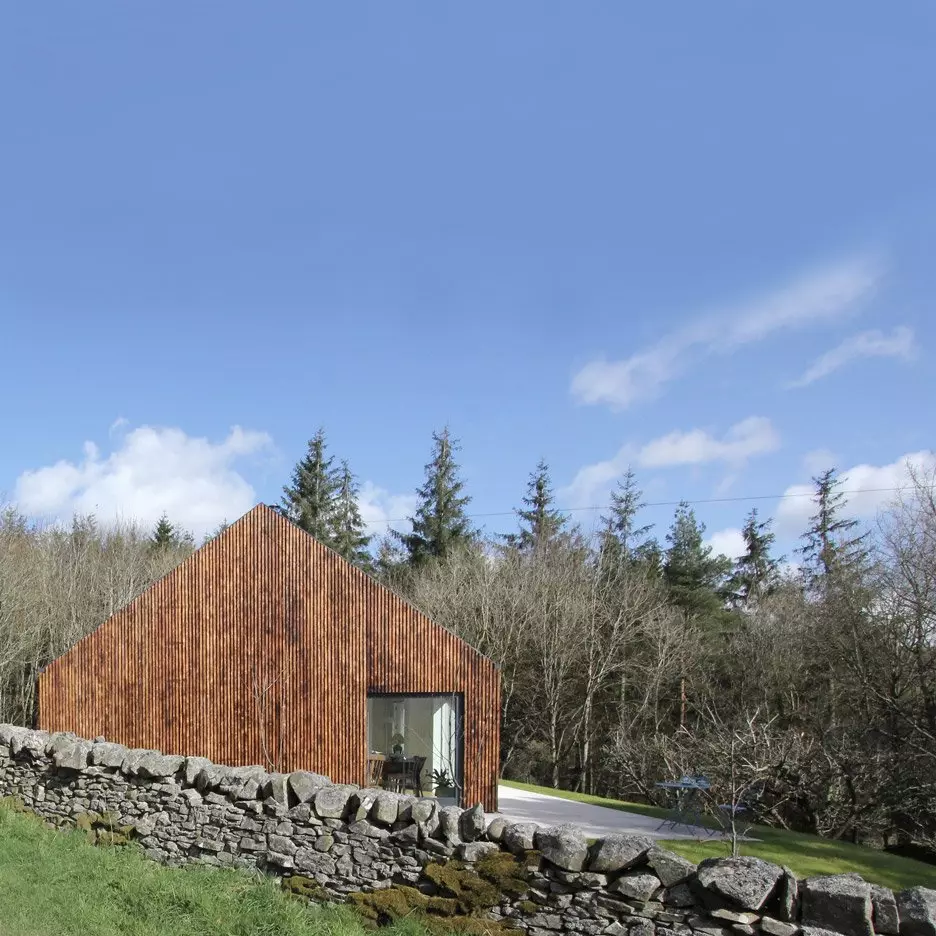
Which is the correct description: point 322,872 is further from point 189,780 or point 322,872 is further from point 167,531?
point 167,531

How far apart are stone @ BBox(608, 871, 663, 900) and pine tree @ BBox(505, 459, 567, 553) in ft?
95.1

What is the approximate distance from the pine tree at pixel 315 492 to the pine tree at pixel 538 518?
8.75m

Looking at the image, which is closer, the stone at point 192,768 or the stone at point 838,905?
the stone at point 838,905

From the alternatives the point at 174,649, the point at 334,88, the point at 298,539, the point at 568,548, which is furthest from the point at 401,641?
the point at 568,548

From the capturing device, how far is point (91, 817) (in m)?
9.77

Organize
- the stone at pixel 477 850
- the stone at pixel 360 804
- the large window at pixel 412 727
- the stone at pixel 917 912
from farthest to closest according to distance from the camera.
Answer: the large window at pixel 412 727
the stone at pixel 360 804
the stone at pixel 477 850
the stone at pixel 917 912

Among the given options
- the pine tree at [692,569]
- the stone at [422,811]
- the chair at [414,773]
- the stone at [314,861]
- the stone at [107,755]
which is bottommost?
the chair at [414,773]

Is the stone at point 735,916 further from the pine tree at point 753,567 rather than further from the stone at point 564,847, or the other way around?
the pine tree at point 753,567

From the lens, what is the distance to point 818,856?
1172 cm

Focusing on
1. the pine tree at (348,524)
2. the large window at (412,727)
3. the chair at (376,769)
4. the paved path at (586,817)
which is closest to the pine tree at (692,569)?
the pine tree at (348,524)

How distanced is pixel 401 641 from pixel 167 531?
2774cm

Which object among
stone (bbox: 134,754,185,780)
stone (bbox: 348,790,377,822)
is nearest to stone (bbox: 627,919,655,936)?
stone (bbox: 348,790,377,822)

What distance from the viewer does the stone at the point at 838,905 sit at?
519 centimetres

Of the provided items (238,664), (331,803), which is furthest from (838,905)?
(238,664)
